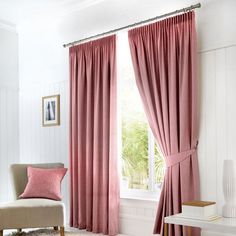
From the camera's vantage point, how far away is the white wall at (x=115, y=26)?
11.2 feet

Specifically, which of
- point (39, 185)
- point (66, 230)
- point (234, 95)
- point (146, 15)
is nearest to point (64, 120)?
point (39, 185)

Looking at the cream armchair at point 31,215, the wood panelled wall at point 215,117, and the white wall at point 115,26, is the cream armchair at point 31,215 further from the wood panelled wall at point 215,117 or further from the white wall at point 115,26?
A: the wood panelled wall at point 215,117

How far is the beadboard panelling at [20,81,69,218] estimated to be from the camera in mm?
4906

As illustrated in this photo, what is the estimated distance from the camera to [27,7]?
4875 mm

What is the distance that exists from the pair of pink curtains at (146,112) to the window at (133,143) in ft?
0.54

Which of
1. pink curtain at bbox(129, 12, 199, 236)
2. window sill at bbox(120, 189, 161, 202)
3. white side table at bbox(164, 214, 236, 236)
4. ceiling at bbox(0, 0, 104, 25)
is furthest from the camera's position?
ceiling at bbox(0, 0, 104, 25)

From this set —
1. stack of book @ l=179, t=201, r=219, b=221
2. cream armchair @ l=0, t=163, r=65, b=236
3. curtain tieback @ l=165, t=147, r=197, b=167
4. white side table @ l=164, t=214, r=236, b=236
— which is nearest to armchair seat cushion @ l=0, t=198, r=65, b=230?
cream armchair @ l=0, t=163, r=65, b=236

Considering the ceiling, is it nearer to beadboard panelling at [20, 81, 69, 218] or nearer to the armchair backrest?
beadboard panelling at [20, 81, 69, 218]

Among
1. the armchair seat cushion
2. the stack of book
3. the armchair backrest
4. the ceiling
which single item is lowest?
the armchair seat cushion

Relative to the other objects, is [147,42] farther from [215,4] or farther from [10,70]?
[10,70]

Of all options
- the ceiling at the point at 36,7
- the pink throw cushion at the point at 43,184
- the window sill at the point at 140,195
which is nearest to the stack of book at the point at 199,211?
Result: the window sill at the point at 140,195

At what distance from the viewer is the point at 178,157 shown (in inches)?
141

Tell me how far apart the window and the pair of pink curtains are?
6.5 inches

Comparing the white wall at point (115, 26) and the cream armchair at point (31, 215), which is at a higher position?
the white wall at point (115, 26)
